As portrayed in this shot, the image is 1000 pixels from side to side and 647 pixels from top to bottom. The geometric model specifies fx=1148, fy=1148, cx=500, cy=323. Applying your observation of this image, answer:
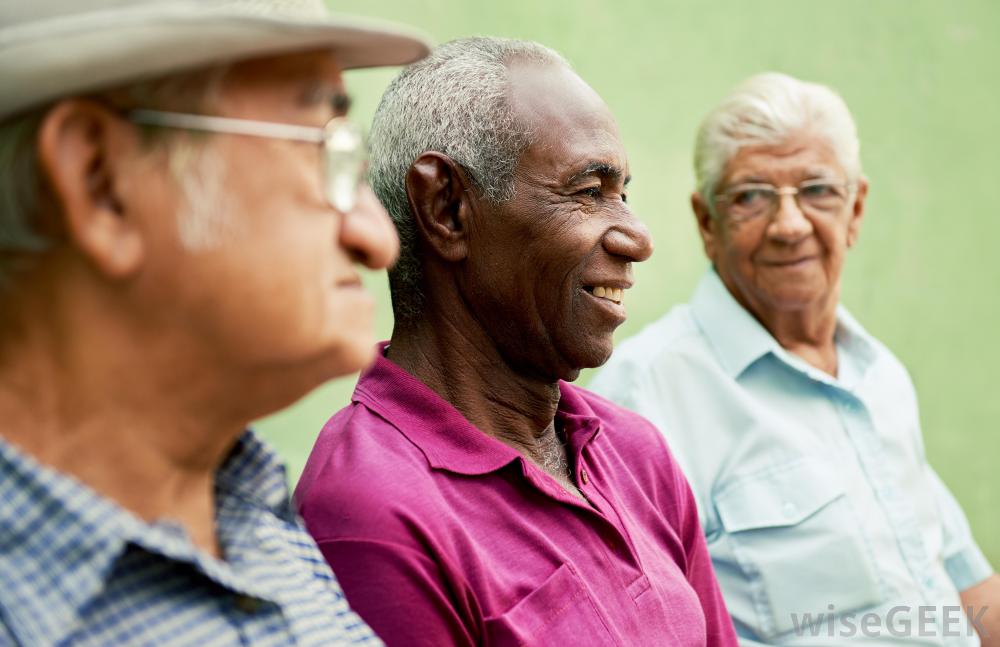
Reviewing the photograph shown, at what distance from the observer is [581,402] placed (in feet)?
7.21

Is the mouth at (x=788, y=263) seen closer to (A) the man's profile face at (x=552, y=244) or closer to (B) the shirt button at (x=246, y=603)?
(A) the man's profile face at (x=552, y=244)

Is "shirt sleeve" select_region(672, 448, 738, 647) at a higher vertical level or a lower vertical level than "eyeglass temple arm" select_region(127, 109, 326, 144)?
lower

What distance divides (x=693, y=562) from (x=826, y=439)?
2.90 feet

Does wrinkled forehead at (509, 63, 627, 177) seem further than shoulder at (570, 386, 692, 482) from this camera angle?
No

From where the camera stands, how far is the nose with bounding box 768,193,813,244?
10.1 ft

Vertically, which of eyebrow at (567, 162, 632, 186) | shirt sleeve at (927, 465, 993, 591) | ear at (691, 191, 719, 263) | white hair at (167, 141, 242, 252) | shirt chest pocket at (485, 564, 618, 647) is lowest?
shirt sleeve at (927, 465, 993, 591)

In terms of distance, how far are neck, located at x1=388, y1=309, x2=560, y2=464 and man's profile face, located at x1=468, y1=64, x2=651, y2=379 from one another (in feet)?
0.10

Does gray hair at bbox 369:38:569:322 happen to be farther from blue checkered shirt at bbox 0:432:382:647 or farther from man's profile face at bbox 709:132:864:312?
man's profile face at bbox 709:132:864:312

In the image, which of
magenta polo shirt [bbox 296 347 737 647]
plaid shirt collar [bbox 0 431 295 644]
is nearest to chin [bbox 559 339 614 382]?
magenta polo shirt [bbox 296 347 737 647]

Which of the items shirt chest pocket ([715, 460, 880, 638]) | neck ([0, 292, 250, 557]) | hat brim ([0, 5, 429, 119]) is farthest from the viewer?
shirt chest pocket ([715, 460, 880, 638])

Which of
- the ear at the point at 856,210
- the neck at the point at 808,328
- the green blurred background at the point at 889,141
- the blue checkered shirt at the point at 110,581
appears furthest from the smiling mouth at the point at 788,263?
the blue checkered shirt at the point at 110,581

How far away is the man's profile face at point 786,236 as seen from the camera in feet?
10.1

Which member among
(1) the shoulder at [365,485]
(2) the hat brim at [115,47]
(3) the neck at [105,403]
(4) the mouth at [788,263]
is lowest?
(1) the shoulder at [365,485]

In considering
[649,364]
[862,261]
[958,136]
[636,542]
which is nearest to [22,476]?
[636,542]
